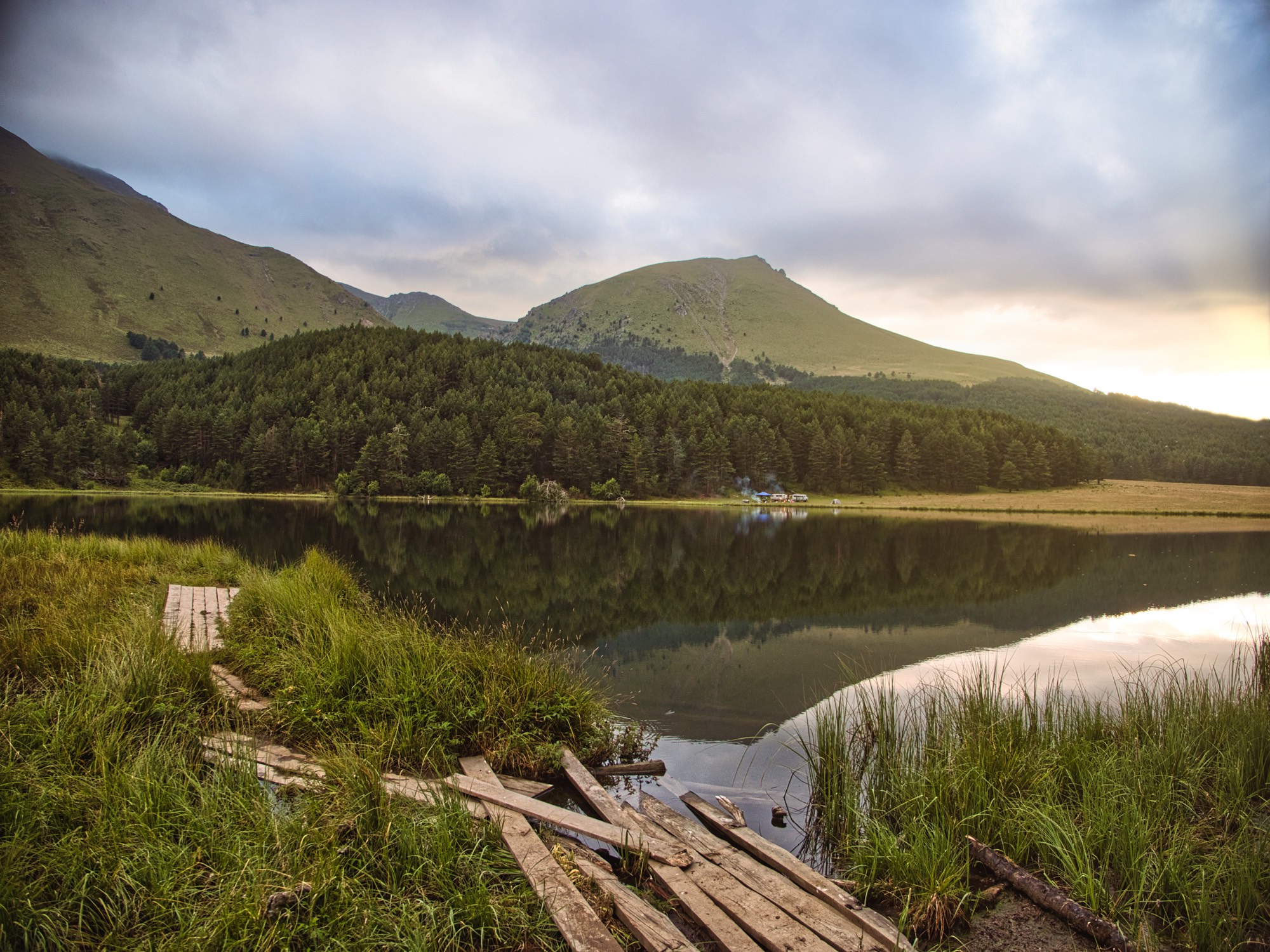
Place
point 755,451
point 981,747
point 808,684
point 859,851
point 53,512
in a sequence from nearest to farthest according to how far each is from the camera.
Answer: point 859,851 → point 981,747 → point 808,684 → point 53,512 → point 755,451

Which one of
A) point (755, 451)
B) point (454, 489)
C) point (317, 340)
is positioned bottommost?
point (454, 489)

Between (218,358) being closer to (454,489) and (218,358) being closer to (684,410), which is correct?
(454,489)

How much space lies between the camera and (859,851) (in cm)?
576

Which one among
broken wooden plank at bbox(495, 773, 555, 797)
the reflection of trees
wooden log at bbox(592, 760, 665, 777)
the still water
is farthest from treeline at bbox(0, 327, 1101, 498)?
broken wooden plank at bbox(495, 773, 555, 797)

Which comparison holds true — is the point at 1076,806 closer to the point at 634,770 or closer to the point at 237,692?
the point at 634,770

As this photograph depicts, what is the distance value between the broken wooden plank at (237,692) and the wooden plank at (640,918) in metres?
4.80

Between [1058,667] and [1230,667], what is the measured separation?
4.13 m

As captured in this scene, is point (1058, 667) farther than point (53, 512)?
No

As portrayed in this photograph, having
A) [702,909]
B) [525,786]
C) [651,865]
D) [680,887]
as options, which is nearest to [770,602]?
[525,786]

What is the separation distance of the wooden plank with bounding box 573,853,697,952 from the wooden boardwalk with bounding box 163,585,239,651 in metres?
6.56

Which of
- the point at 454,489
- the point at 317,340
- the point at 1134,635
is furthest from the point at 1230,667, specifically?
the point at 317,340

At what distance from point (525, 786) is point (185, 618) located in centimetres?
872

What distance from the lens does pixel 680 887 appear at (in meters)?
5.01

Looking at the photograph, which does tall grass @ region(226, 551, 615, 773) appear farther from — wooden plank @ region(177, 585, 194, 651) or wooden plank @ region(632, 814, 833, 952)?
wooden plank @ region(632, 814, 833, 952)
